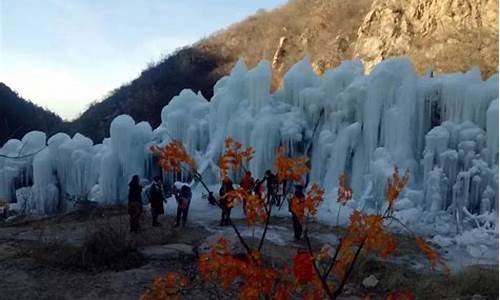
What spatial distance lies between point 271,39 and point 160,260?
29.0 m

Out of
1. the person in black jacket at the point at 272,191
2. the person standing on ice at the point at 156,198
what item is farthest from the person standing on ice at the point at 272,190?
the person standing on ice at the point at 156,198

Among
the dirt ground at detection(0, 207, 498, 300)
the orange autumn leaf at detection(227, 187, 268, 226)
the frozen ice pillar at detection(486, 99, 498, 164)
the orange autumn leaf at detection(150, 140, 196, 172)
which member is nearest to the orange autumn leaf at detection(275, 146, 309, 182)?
the orange autumn leaf at detection(227, 187, 268, 226)

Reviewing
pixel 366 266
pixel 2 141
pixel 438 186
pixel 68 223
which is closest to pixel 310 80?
pixel 438 186

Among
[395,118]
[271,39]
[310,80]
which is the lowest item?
[395,118]

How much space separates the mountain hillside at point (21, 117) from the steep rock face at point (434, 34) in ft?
62.0

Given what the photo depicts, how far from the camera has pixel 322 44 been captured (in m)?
→ 32.5

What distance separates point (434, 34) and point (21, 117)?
2460 centimetres

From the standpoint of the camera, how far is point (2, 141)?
36.0m

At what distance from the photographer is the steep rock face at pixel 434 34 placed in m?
24.2

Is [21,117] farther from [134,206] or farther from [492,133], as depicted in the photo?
[492,133]

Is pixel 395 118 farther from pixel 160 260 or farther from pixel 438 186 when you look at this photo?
pixel 160 260

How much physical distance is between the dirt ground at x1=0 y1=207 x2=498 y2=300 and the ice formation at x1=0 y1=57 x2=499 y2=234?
335cm

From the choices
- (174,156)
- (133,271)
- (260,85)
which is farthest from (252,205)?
(260,85)

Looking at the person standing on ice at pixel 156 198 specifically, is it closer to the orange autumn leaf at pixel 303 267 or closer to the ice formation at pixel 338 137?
the ice formation at pixel 338 137
